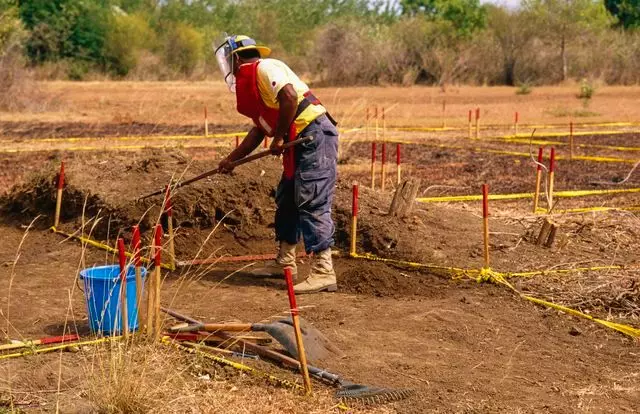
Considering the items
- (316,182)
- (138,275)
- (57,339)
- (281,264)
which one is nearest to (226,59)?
(316,182)

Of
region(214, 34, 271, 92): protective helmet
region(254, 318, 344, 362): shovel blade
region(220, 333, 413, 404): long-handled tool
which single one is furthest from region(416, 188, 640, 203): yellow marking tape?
region(220, 333, 413, 404): long-handled tool

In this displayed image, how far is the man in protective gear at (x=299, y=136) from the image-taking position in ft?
23.1

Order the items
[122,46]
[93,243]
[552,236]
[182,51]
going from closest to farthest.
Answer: [93,243] → [552,236] → [122,46] → [182,51]

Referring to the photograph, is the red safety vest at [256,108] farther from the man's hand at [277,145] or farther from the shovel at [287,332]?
the shovel at [287,332]

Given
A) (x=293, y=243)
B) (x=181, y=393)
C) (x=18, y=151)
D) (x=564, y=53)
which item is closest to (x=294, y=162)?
(x=293, y=243)

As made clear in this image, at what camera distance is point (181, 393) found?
4.93 metres

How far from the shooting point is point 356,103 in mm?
20484

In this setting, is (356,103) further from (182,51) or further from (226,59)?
(182,51)

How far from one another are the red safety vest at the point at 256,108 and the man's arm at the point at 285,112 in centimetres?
14

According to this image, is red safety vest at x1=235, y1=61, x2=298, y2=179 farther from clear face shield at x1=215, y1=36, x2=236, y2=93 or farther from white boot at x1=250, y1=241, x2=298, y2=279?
white boot at x1=250, y1=241, x2=298, y2=279

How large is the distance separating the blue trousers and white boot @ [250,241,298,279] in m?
0.33

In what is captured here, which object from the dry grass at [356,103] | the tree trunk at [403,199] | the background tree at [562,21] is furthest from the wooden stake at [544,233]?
the background tree at [562,21]

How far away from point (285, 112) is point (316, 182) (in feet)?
1.95

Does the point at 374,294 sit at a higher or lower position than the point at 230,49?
lower
